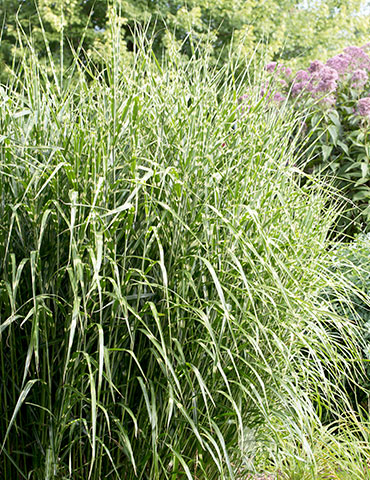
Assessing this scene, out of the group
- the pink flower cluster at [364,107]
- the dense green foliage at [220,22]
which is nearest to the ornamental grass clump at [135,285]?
the pink flower cluster at [364,107]

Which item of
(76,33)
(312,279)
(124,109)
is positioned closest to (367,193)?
(312,279)

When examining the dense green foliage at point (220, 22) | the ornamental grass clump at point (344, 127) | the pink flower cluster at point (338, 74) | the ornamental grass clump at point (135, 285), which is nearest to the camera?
the ornamental grass clump at point (135, 285)

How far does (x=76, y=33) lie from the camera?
37.8ft

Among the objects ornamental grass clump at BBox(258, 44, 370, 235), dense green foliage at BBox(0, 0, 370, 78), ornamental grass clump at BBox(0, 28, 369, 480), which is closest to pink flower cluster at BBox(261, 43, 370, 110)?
ornamental grass clump at BBox(258, 44, 370, 235)

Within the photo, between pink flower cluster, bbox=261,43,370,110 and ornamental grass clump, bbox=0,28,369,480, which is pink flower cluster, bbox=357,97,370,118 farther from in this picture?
ornamental grass clump, bbox=0,28,369,480

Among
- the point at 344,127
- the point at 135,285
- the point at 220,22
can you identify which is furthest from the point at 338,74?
the point at 220,22

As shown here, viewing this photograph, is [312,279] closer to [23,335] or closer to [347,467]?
[347,467]

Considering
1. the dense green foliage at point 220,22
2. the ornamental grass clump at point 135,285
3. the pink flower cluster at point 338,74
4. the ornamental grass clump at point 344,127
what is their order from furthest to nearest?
the dense green foliage at point 220,22 < the pink flower cluster at point 338,74 < the ornamental grass clump at point 344,127 < the ornamental grass clump at point 135,285

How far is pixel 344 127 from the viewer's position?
15.9ft

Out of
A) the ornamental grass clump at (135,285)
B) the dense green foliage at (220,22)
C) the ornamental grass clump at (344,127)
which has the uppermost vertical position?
the ornamental grass clump at (135,285)

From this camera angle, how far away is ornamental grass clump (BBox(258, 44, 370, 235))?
4340 mm

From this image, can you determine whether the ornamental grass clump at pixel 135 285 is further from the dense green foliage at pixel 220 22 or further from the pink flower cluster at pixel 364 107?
the dense green foliage at pixel 220 22

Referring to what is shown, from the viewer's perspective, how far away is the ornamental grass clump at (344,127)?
14.2 feet

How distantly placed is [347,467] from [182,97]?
1633mm
